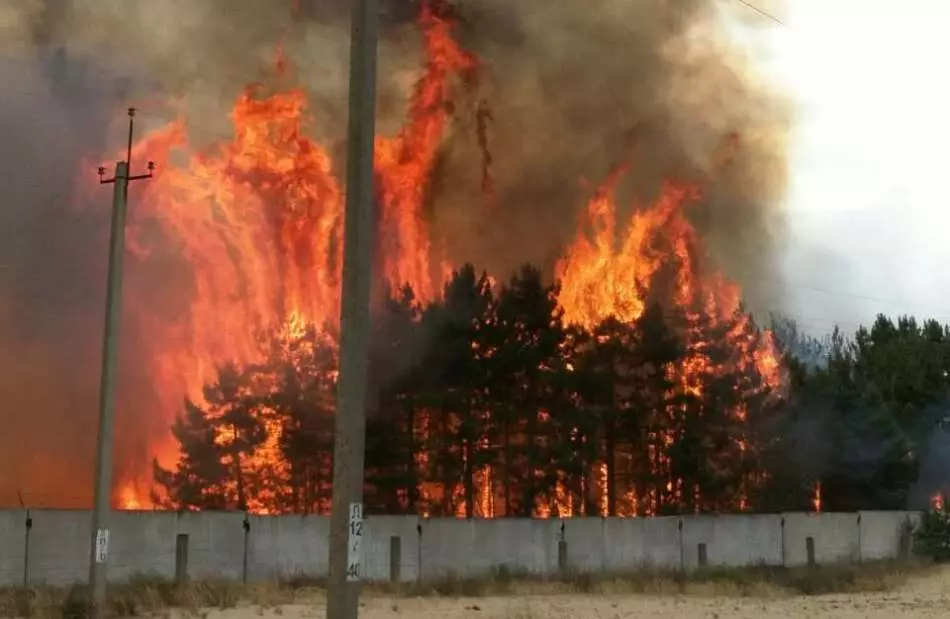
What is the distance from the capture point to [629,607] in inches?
947

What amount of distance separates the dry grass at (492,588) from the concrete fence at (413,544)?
102cm

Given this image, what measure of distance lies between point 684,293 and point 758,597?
92.9ft

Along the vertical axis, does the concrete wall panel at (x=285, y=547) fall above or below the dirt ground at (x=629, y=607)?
above

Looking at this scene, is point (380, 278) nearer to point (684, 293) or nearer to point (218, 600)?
point (684, 293)

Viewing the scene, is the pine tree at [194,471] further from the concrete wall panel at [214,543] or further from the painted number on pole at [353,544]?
the painted number on pole at [353,544]

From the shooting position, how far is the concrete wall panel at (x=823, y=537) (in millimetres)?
38688

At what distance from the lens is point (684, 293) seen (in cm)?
5438

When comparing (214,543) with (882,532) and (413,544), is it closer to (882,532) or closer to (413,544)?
(413,544)

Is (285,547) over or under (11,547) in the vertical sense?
under

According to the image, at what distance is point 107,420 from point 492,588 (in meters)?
12.6

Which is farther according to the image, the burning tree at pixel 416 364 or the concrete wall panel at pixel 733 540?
the burning tree at pixel 416 364

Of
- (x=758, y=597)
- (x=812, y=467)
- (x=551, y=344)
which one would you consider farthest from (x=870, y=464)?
(x=758, y=597)

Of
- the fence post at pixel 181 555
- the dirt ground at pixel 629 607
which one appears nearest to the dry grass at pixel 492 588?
the dirt ground at pixel 629 607

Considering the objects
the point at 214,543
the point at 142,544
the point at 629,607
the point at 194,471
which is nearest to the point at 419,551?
the point at 214,543
